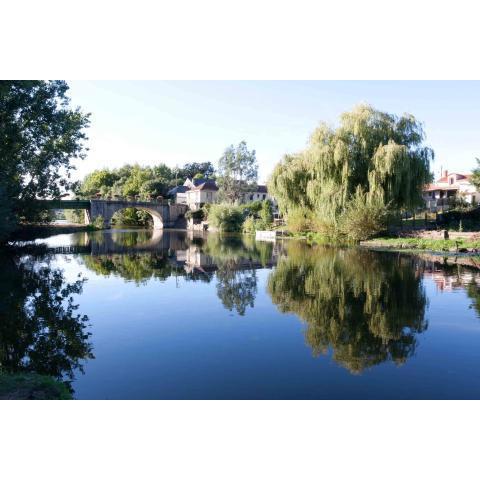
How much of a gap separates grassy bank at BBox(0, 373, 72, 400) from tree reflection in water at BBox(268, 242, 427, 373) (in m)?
5.19

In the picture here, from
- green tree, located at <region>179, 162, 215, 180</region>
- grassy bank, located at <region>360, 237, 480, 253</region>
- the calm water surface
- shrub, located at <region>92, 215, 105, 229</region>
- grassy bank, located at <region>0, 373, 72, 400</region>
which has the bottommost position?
the calm water surface

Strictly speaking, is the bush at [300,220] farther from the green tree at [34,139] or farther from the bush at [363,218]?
the green tree at [34,139]

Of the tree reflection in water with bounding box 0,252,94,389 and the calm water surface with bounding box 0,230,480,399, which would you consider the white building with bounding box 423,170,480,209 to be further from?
the tree reflection in water with bounding box 0,252,94,389

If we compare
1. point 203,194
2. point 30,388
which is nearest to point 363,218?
point 30,388

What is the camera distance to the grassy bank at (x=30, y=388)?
7053mm

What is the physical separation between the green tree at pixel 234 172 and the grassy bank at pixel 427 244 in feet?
173

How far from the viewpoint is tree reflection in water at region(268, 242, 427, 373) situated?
1038 cm

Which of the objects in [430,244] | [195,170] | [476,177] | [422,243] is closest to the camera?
[430,244]

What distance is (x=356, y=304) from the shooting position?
14711 millimetres

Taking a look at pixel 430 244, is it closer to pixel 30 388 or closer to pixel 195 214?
pixel 30 388

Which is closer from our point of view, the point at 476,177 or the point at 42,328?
the point at 42,328

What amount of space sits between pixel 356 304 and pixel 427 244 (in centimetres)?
2065

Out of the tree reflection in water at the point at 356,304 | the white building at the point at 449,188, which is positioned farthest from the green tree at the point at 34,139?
the white building at the point at 449,188

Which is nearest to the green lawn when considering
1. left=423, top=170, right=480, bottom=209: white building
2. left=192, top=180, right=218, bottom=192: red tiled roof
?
left=423, top=170, right=480, bottom=209: white building
